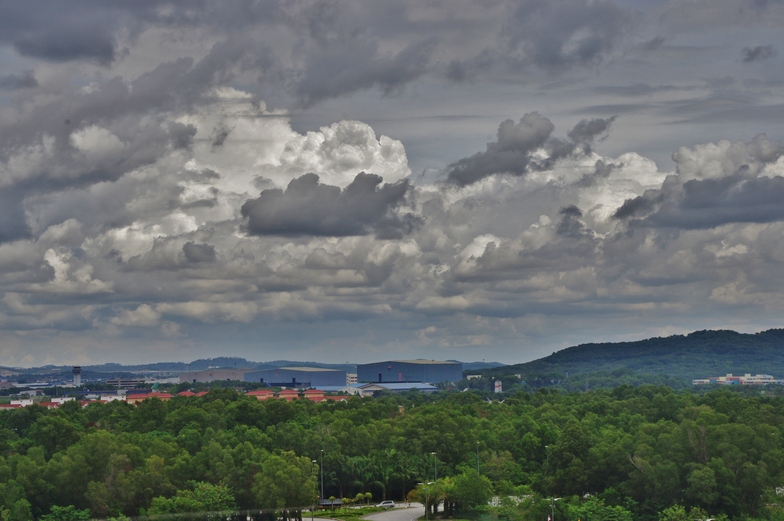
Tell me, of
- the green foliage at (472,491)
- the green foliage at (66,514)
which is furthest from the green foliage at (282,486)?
the green foliage at (66,514)

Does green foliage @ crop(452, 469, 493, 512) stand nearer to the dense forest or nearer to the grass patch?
the dense forest

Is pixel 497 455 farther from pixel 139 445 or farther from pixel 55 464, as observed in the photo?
pixel 55 464

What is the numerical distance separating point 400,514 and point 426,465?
14.4 meters

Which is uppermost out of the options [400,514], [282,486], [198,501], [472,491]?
[282,486]

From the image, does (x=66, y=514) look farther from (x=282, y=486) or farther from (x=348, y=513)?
(x=348, y=513)

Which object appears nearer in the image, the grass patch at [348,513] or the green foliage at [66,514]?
the green foliage at [66,514]

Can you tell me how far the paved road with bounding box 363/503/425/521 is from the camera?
323ft

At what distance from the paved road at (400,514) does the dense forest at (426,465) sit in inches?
87.6

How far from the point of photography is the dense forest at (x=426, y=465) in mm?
90375

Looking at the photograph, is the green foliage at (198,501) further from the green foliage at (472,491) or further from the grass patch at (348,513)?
the green foliage at (472,491)

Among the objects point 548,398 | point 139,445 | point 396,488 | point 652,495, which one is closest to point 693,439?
point 652,495

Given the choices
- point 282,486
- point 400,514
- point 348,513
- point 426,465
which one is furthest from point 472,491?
point 426,465

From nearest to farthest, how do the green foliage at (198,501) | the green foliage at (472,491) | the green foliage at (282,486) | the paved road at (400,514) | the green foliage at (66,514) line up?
the green foliage at (198,501) → the green foliage at (66,514) → the green foliage at (282,486) → the green foliage at (472,491) → the paved road at (400,514)

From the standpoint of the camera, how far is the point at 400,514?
103 m
